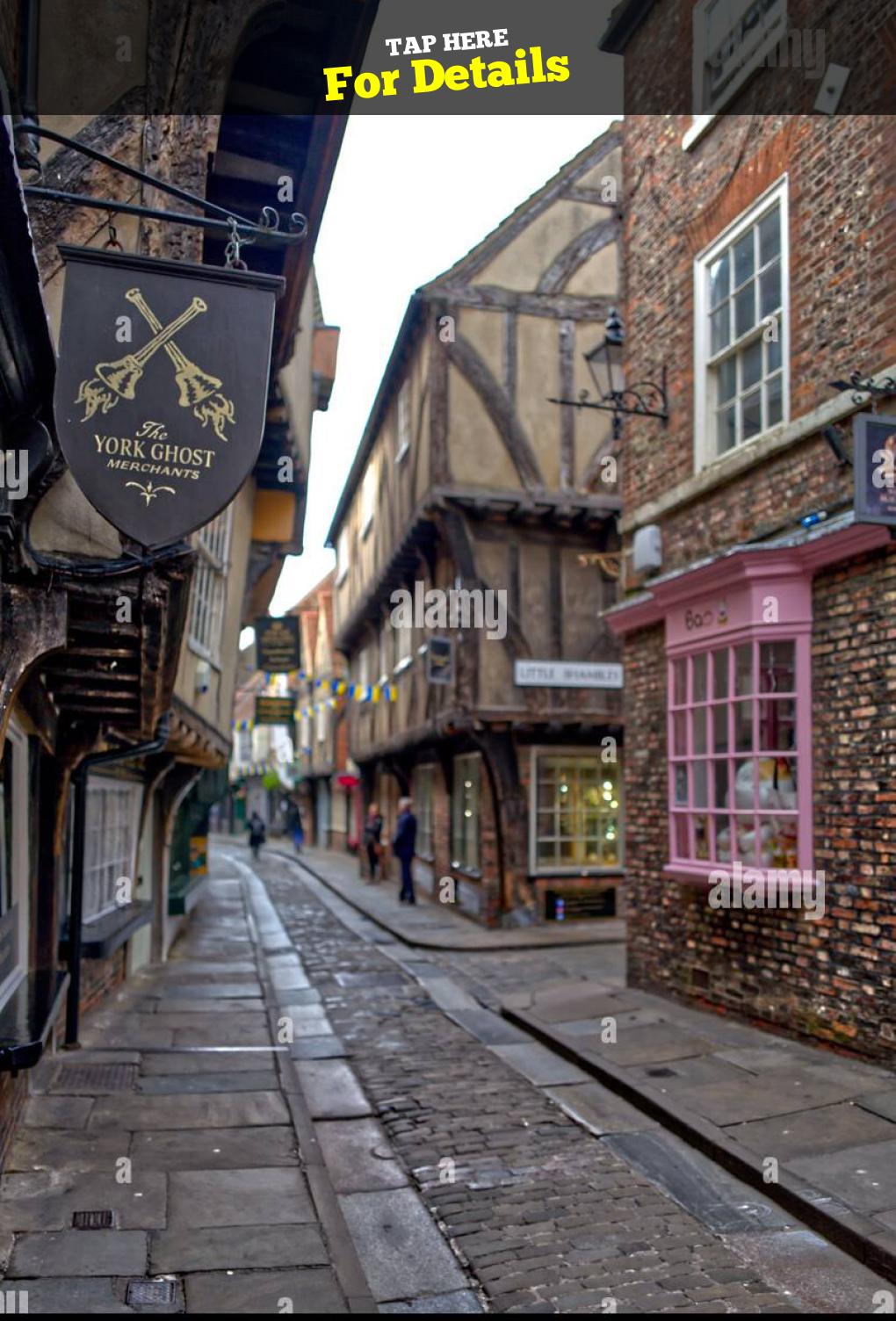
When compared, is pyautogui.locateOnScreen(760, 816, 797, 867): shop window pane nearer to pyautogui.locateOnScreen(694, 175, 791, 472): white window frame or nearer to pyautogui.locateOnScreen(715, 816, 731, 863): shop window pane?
pyautogui.locateOnScreen(715, 816, 731, 863): shop window pane

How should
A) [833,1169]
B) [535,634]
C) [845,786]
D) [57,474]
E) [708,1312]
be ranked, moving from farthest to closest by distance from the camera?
[535,634] → [845,786] → [833,1169] → [57,474] → [708,1312]

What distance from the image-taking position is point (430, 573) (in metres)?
18.8

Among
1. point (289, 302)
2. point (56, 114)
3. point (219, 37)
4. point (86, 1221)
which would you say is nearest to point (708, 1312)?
point (86, 1221)

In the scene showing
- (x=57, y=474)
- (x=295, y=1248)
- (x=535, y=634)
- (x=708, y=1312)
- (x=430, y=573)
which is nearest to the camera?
(x=708, y=1312)

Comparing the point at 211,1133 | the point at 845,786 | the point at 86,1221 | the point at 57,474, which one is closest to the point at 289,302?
the point at 57,474

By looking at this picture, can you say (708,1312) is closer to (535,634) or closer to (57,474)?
(57,474)

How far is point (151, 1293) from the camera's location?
4.29 metres

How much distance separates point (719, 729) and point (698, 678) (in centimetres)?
54

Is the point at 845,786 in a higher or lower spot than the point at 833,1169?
higher

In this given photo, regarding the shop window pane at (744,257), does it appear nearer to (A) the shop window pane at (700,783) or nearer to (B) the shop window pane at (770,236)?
(B) the shop window pane at (770,236)

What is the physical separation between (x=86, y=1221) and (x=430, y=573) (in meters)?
14.5

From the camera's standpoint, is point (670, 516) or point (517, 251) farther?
point (517, 251)

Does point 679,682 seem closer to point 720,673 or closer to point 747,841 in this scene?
point 720,673

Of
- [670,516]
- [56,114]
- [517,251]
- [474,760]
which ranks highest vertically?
[517,251]
